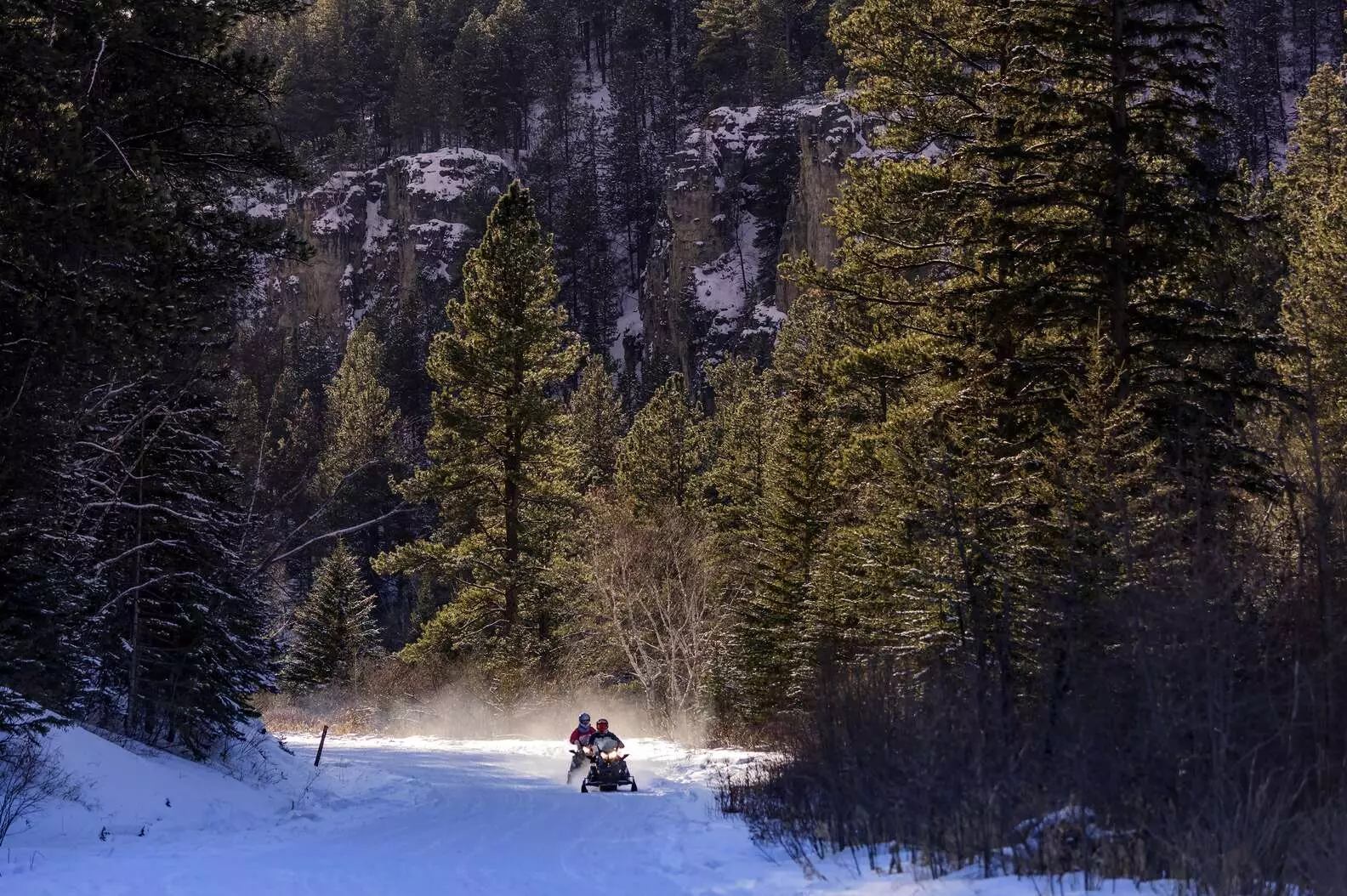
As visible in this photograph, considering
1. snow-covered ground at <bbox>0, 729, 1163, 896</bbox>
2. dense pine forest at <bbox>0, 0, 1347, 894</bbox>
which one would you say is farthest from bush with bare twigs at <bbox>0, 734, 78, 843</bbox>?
dense pine forest at <bbox>0, 0, 1347, 894</bbox>

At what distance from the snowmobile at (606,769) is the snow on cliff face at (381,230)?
77.5 metres

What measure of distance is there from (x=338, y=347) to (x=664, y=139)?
126ft

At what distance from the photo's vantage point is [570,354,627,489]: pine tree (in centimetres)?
5675

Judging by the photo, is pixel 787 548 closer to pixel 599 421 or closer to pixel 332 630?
pixel 332 630

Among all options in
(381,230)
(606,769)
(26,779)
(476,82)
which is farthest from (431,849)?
(476,82)

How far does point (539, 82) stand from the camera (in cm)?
11069

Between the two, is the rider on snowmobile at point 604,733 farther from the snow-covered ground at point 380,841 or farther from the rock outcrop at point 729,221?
the rock outcrop at point 729,221

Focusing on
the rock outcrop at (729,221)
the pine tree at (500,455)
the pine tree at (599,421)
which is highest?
the rock outcrop at (729,221)

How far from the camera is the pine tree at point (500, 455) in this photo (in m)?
32.2

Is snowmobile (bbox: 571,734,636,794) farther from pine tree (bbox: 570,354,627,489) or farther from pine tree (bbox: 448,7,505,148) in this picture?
pine tree (bbox: 448,7,505,148)

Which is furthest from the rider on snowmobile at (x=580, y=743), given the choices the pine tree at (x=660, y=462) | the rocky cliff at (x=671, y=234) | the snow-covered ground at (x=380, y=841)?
the rocky cliff at (x=671, y=234)

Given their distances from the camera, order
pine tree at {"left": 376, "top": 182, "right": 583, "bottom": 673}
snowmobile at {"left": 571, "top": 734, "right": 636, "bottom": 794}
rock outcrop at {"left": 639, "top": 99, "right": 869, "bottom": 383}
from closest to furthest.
Answer: snowmobile at {"left": 571, "top": 734, "right": 636, "bottom": 794} → pine tree at {"left": 376, "top": 182, "right": 583, "bottom": 673} → rock outcrop at {"left": 639, "top": 99, "right": 869, "bottom": 383}

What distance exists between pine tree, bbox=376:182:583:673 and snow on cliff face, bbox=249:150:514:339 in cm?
6003

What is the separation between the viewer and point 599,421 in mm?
59344
